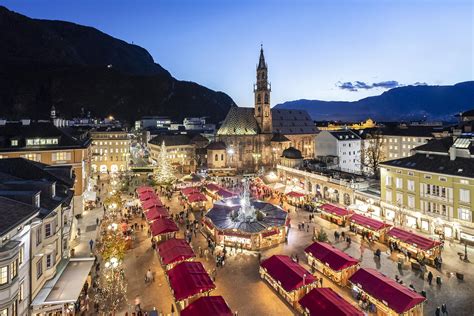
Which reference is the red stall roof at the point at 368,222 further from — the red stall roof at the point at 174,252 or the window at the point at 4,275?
the window at the point at 4,275

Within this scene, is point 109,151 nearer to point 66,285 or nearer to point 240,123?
point 240,123

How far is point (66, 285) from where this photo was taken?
2314 cm

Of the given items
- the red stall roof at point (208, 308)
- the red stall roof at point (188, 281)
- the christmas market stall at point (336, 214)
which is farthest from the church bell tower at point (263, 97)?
the red stall roof at point (208, 308)

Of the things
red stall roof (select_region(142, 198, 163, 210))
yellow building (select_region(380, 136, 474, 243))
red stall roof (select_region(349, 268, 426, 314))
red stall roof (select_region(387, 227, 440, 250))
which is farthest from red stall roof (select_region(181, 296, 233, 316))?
yellow building (select_region(380, 136, 474, 243))

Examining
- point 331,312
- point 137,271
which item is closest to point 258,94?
point 137,271

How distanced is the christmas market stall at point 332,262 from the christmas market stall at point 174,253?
11601mm

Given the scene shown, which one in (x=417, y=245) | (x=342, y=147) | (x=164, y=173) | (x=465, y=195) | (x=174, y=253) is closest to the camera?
(x=174, y=253)

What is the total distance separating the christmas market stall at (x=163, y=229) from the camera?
114ft

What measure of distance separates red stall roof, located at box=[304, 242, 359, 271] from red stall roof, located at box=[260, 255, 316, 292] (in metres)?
3.45

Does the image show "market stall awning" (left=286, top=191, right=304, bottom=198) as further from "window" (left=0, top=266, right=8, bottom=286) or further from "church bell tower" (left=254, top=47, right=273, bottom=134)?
"church bell tower" (left=254, top=47, right=273, bottom=134)

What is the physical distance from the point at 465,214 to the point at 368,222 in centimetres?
1023

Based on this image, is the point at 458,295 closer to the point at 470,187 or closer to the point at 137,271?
the point at 470,187

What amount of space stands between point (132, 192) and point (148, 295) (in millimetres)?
42564

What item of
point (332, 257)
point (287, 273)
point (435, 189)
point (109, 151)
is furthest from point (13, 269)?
point (109, 151)
